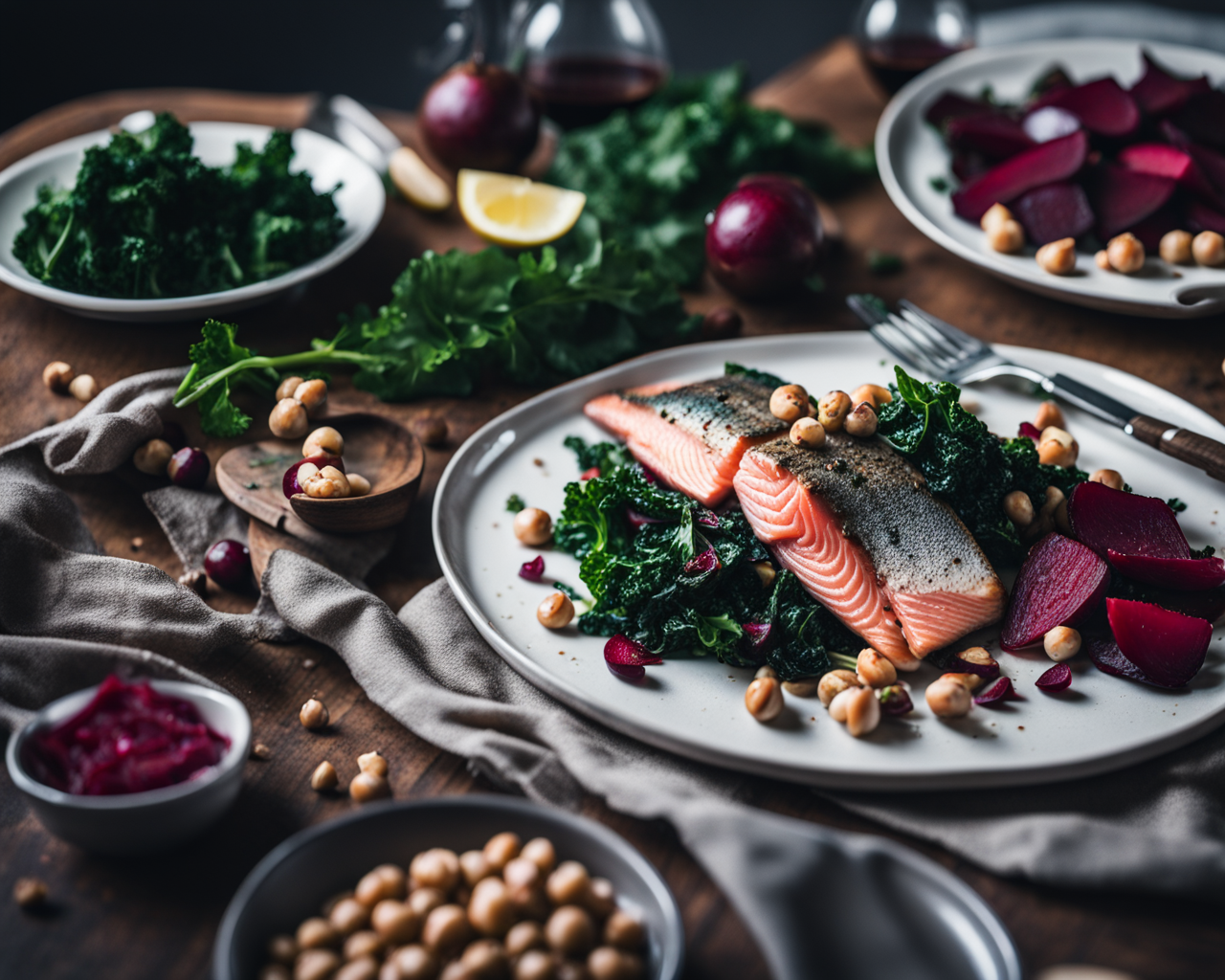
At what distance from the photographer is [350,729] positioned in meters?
2.09

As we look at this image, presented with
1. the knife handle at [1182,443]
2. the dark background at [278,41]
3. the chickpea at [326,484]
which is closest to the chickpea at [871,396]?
the knife handle at [1182,443]

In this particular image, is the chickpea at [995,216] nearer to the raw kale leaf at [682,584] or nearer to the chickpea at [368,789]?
the raw kale leaf at [682,584]

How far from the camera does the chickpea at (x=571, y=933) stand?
4.83 feet

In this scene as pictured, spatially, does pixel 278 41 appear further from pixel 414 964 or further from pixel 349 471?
pixel 414 964

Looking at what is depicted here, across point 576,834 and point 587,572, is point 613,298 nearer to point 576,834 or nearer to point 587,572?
point 587,572

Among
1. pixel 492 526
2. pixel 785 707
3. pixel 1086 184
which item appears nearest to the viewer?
pixel 785 707

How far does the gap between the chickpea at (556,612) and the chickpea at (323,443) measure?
75cm

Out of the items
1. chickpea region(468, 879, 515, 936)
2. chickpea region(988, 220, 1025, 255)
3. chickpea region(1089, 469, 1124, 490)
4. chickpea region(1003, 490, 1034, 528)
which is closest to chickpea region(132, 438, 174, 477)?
chickpea region(468, 879, 515, 936)

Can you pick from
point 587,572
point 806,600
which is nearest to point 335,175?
point 587,572

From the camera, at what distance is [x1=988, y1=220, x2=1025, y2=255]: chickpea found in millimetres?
3342

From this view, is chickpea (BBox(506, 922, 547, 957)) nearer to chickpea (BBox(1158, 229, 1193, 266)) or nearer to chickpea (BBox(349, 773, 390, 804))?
chickpea (BBox(349, 773, 390, 804))

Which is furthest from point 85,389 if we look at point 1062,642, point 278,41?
point 278,41

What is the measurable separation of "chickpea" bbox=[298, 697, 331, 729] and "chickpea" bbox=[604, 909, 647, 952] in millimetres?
838

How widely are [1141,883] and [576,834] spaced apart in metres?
0.96
